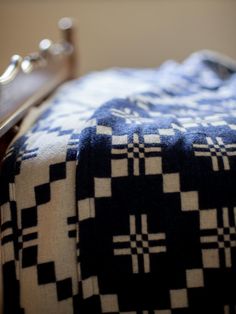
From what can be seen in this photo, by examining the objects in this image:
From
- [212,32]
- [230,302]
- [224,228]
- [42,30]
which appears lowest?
[230,302]

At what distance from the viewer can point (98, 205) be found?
0.65 m

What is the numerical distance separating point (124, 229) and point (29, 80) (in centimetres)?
63

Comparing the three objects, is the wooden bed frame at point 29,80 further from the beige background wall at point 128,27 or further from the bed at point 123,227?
the beige background wall at point 128,27

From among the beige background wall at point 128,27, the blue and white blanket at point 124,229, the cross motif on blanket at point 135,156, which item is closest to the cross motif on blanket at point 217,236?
the blue and white blanket at point 124,229

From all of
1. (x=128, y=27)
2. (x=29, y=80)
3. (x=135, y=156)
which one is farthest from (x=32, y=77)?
(x=128, y=27)

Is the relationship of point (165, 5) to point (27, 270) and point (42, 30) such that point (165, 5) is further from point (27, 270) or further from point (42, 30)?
point (27, 270)

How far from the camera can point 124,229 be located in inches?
25.9

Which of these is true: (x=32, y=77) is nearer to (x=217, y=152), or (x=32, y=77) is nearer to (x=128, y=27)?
(x=217, y=152)

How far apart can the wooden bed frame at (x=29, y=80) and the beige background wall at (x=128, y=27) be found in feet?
2.87

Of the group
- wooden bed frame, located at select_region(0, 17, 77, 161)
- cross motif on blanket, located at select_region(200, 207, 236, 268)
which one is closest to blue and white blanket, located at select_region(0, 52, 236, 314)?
cross motif on blanket, located at select_region(200, 207, 236, 268)

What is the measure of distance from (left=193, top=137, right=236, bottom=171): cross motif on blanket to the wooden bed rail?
41 cm

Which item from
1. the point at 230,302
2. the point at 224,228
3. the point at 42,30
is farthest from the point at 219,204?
the point at 42,30

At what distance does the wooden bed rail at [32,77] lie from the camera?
812 millimetres

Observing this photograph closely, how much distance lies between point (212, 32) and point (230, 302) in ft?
7.91
